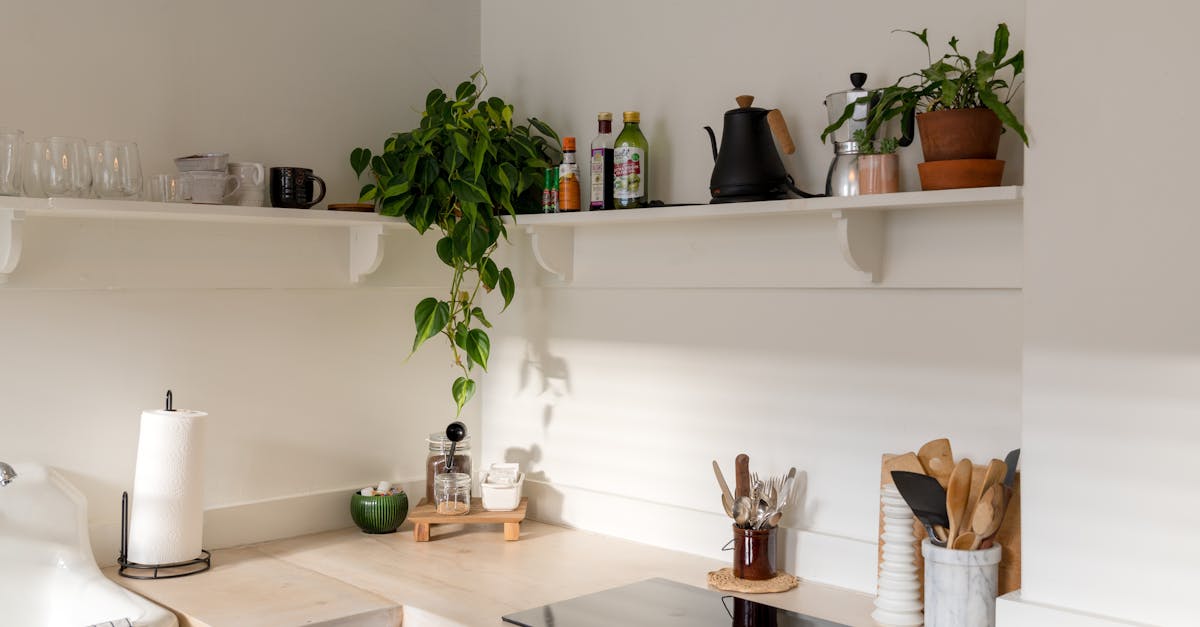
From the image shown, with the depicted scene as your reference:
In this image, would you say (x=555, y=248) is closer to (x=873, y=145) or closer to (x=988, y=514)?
(x=873, y=145)

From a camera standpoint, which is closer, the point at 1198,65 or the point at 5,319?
the point at 1198,65

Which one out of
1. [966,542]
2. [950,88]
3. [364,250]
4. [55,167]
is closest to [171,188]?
[55,167]

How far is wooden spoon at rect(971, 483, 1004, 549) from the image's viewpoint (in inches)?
65.9

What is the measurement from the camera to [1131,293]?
1414 mm

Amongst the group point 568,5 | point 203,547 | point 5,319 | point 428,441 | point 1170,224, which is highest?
point 568,5

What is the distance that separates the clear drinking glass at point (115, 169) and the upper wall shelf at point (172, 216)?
4cm

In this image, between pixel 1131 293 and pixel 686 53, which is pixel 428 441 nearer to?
pixel 686 53

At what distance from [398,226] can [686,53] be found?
757mm

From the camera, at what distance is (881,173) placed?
1.86 metres

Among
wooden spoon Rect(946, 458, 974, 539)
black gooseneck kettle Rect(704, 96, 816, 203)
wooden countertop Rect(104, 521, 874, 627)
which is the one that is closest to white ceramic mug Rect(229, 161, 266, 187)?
wooden countertop Rect(104, 521, 874, 627)

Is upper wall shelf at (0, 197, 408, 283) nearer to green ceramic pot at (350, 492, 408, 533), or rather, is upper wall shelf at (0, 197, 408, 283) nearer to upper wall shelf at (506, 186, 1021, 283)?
upper wall shelf at (506, 186, 1021, 283)

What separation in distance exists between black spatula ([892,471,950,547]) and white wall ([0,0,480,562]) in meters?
1.36

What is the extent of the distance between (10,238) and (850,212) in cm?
151

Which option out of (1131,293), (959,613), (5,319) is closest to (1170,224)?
(1131,293)
